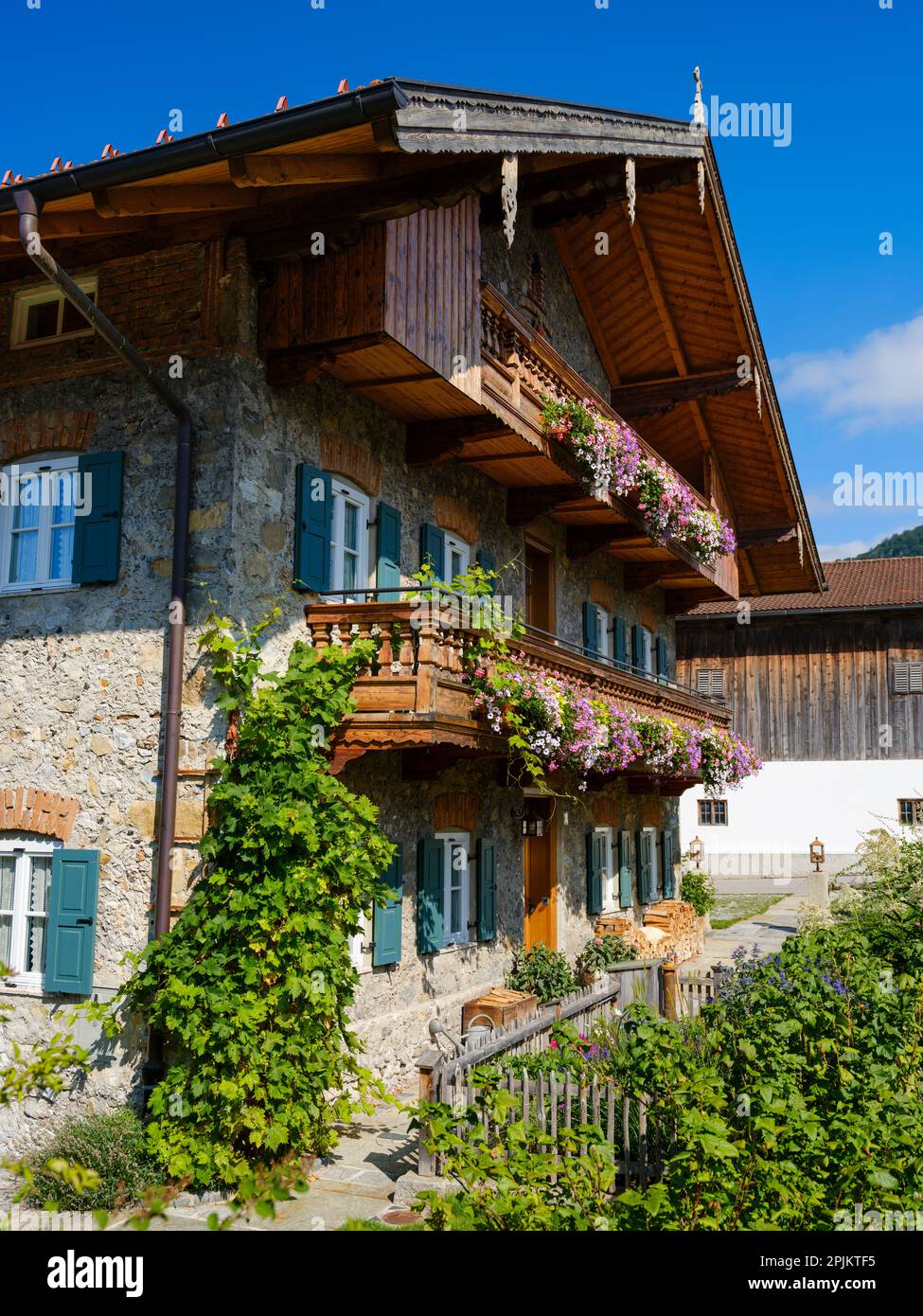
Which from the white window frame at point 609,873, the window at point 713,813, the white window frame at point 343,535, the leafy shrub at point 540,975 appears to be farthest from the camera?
the window at point 713,813

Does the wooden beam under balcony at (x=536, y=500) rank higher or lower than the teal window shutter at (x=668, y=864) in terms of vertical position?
higher

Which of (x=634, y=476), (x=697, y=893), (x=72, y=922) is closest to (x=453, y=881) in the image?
(x=72, y=922)

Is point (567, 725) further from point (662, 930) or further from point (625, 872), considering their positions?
point (662, 930)

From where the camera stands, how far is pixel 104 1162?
7965mm

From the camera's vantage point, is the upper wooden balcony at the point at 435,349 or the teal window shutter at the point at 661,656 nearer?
the upper wooden balcony at the point at 435,349

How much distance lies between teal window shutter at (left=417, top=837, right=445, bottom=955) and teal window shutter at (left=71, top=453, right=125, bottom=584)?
431 centimetres

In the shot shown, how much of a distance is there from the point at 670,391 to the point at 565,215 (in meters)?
4.16

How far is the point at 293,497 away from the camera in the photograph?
9.69 meters

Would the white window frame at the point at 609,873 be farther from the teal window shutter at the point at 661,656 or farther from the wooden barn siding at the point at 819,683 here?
the wooden barn siding at the point at 819,683

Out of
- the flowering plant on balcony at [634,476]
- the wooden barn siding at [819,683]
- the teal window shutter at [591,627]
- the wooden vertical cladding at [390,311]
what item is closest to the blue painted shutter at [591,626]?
the teal window shutter at [591,627]

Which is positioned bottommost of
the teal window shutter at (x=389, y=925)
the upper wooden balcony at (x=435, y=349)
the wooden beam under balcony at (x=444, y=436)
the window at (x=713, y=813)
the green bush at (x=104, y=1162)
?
the green bush at (x=104, y=1162)

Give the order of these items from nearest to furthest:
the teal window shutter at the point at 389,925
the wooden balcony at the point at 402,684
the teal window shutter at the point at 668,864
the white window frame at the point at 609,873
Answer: the wooden balcony at the point at 402,684
the teal window shutter at the point at 389,925
the white window frame at the point at 609,873
the teal window shutter at the point at 668,864

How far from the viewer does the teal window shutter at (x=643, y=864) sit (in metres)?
18.9

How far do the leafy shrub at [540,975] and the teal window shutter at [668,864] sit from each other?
704 cm
